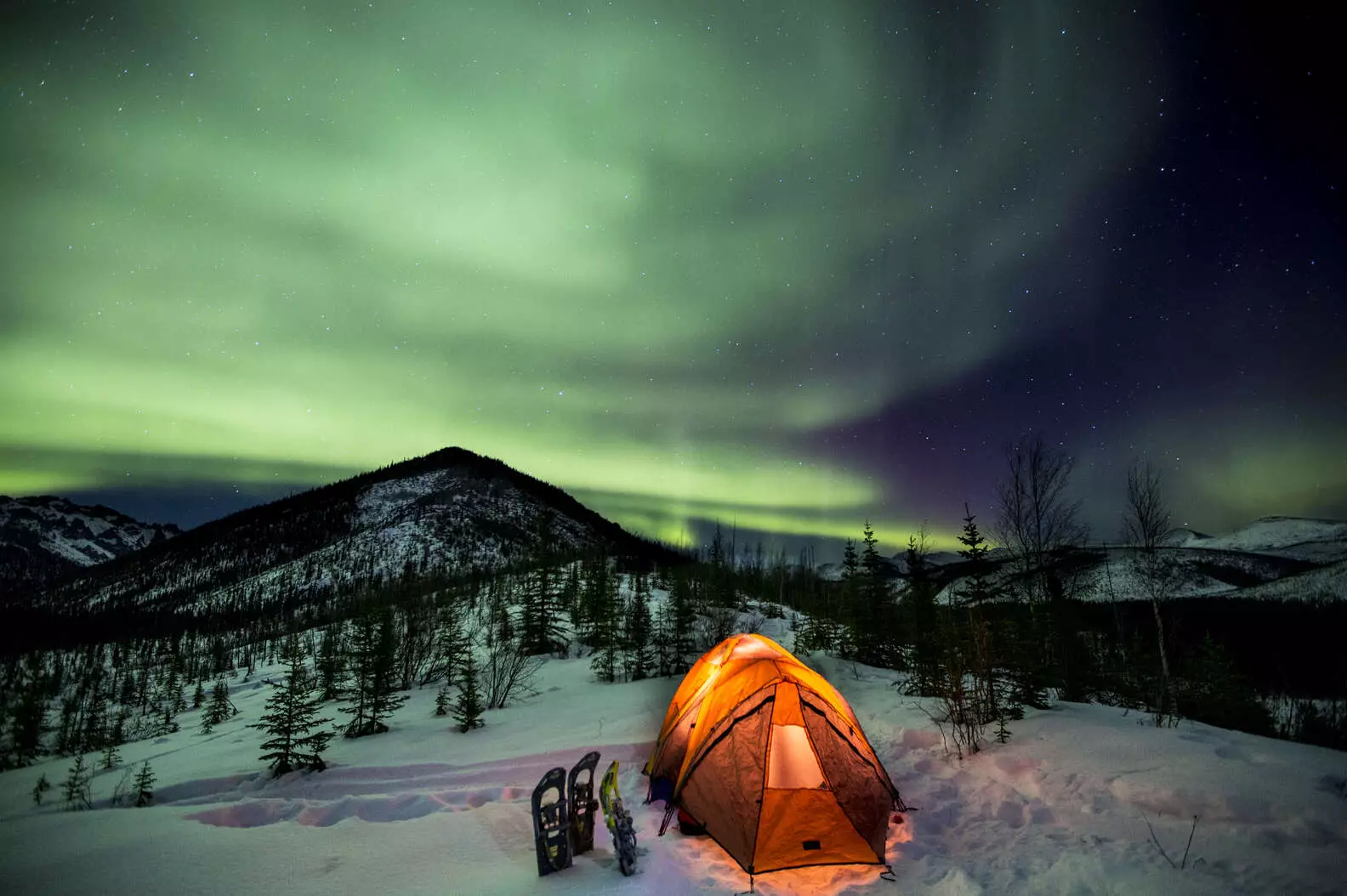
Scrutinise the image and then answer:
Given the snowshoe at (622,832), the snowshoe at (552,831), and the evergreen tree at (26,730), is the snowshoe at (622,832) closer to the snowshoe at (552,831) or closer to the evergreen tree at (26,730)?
the snowshoe at (552,831)

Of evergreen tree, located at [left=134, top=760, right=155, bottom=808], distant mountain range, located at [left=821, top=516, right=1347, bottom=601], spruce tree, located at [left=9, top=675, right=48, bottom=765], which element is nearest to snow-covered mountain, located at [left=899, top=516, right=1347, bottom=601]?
distant mountain range, located at [left=821, top=516, right=1347, bottom=601]

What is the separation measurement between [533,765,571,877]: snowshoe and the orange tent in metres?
1.96

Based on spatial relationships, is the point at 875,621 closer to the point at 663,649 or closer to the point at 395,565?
the point at 663,649

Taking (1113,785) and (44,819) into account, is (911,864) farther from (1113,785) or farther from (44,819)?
(44,819)

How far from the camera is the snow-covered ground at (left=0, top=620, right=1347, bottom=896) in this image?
5.68 meters

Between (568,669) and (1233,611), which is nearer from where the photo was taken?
(568,669)

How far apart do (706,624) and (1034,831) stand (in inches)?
897

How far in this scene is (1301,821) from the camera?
5473 millimetres

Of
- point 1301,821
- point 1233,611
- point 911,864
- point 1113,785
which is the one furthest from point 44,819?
point 1233,611

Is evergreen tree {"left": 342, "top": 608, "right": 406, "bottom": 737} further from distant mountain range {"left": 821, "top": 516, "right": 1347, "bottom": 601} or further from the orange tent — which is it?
distant mountain range {"left": 821, "top": 516, "right": 1347, "bottom": 601}

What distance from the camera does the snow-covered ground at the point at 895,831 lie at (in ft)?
18.6

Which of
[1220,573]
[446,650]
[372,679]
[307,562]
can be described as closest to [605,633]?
[446,650]

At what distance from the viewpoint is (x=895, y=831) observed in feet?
25.3

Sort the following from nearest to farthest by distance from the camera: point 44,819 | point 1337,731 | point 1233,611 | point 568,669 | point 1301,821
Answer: point 1301,821, point 44,819, point 1337,731, point 568,669, point 1233,611
